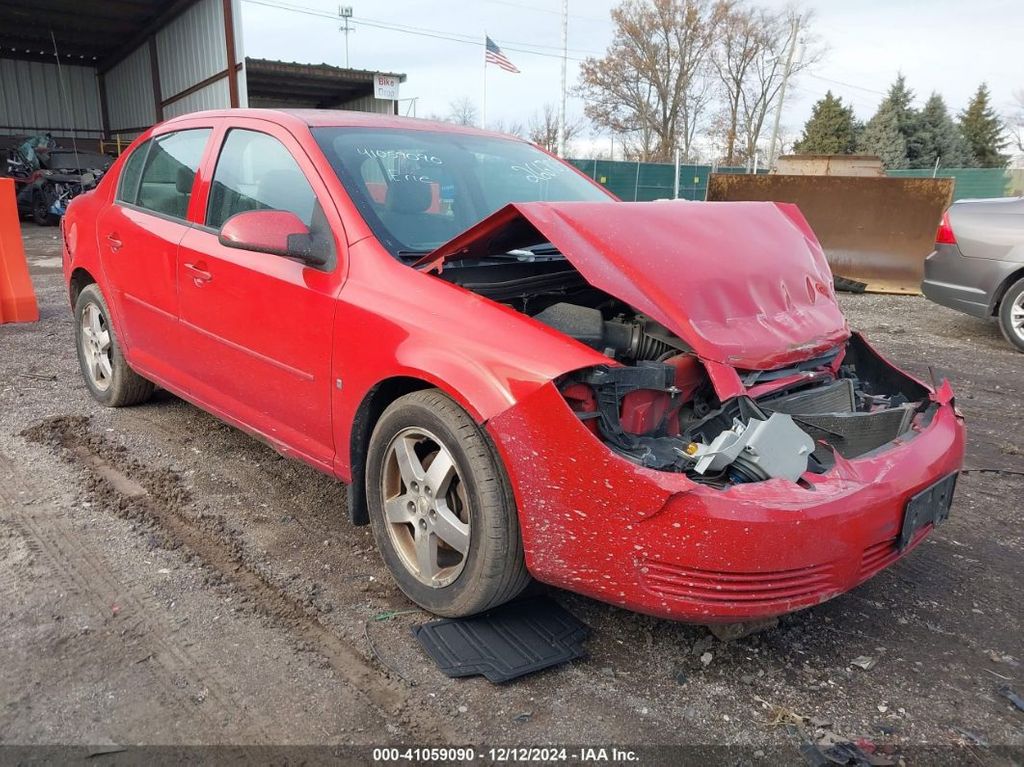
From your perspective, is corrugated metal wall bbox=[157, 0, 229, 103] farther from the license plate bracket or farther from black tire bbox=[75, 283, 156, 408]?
the license plate bracket

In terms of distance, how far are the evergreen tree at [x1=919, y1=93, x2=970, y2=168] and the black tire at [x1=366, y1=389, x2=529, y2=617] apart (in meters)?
43.0

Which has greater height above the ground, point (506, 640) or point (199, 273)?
point (199, 273)

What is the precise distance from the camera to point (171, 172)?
3.93 metres

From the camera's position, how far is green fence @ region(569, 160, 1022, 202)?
26156 mm

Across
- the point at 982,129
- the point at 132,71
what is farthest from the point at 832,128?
the point at 132,71

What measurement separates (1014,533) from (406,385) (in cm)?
281

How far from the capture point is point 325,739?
6.84 ft

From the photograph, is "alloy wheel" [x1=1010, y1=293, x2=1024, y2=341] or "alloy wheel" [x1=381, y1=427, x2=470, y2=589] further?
"alloy wheel" [x1=1010, y1=293, x2=1024, y2=341]

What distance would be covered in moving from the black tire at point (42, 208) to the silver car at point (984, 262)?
59.0 feet

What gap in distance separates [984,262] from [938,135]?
125ft

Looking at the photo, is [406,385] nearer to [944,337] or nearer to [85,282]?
[85,282]

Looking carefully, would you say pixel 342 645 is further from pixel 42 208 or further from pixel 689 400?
pixel 42 208

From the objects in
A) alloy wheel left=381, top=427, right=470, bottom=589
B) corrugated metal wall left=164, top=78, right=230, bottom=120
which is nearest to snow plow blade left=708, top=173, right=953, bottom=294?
alloy wheel left=381, top=427, right=470, bottom=589

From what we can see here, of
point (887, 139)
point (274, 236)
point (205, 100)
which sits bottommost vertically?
point (274, 236)
